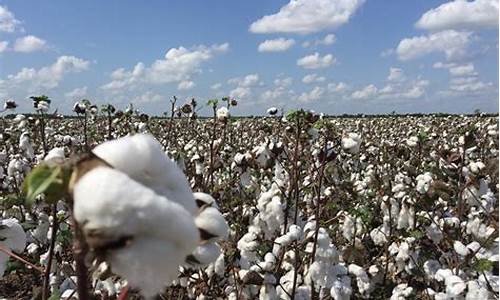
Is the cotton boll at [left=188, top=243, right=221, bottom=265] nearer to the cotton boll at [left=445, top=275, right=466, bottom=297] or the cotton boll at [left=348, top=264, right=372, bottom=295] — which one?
the cotton boll at [left=445, top=275, right=466, bottom=297]

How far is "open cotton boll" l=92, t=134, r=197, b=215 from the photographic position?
96 centimetres

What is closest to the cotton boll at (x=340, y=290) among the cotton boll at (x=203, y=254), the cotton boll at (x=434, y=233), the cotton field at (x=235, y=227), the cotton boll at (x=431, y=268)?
the cotton field at (x=235, y=227)

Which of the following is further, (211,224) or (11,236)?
(11,236)

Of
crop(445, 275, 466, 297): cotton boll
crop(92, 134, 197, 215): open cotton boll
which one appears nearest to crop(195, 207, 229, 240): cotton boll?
crop(92, 134, 197, 215): open cotton boll

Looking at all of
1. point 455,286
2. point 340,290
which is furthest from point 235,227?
point 455,286

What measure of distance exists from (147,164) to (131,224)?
14 centimetres

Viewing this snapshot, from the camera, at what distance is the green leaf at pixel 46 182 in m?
0.99

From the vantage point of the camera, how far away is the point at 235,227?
535 cm

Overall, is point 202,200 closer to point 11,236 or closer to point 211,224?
point 211,224

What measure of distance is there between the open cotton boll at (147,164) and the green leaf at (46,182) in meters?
0.07

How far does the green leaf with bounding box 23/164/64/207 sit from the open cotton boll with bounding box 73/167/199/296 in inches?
3.8

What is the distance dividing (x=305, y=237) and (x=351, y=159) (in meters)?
6.92

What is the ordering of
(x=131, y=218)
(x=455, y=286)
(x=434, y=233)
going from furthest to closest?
1. (x=434, y=233)
2. (x=455, y=286)
3. (x=131, y=218)

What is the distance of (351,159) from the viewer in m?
10.7
